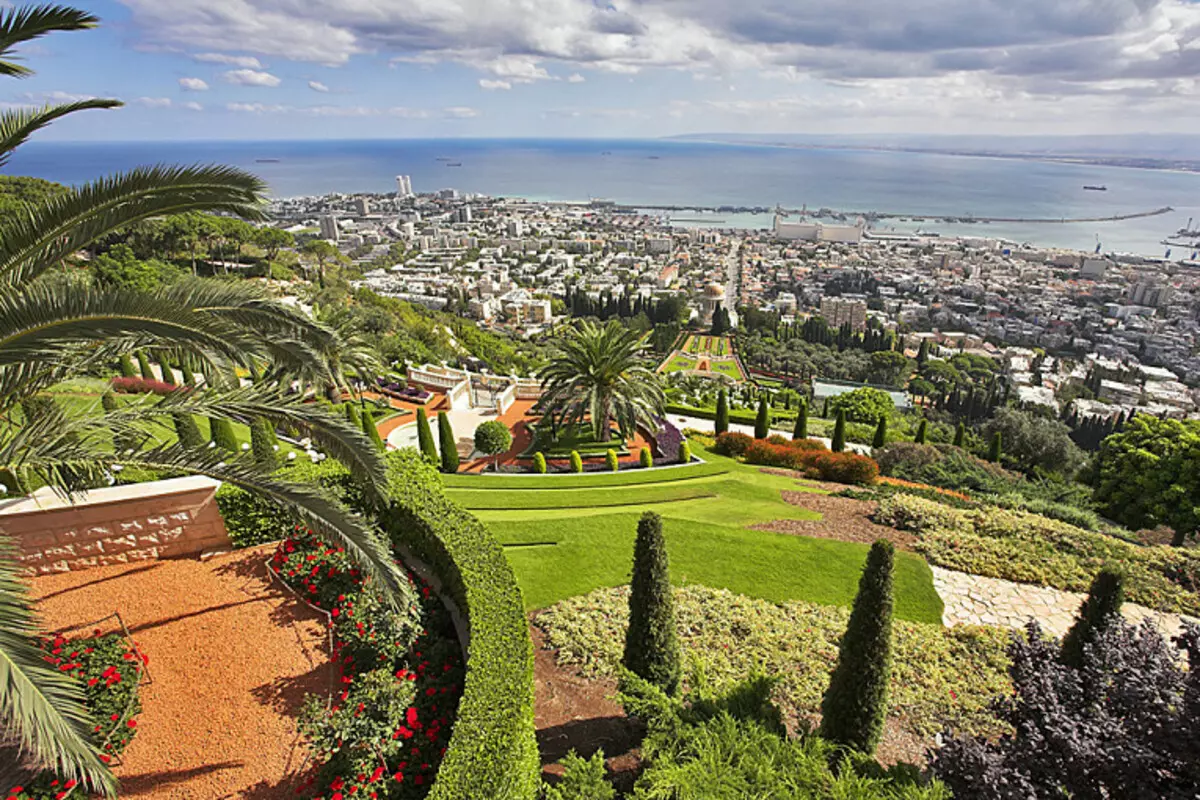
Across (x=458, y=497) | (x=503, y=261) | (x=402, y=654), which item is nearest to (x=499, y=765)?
(x=402, y=654)

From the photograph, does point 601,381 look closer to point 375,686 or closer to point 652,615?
point 652,615

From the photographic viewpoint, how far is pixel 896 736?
780 cm

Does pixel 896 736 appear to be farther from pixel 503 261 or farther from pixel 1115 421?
pixel 503 261

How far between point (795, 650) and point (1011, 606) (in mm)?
4927

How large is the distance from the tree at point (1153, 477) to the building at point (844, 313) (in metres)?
88.9

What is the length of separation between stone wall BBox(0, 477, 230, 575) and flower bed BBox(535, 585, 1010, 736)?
551cm

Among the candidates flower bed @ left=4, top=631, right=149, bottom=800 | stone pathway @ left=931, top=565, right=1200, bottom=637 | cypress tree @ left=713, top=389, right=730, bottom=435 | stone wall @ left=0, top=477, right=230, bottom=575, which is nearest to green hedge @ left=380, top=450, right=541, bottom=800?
stone wall @ left=0, top=477, right=230, bottom=575

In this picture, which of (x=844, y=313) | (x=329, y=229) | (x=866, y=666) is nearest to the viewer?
(x=866, y=666)

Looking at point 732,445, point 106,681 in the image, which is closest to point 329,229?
point 732,445

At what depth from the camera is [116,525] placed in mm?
8625

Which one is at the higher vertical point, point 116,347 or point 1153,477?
point 116,347

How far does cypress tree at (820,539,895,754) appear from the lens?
6.29 meters

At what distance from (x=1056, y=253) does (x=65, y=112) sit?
199m

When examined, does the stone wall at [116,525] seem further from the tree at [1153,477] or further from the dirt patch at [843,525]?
the tree at [1153,477]
